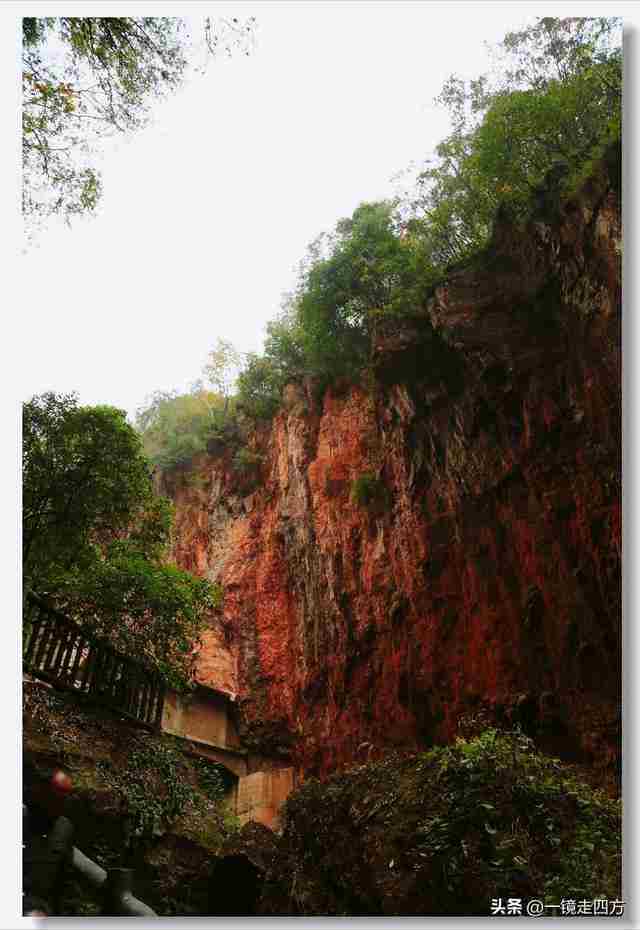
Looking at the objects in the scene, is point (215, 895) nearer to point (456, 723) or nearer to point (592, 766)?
point (592, 766)

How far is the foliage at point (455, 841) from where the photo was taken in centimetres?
459

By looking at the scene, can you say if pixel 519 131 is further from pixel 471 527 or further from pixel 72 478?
pixel 72 478

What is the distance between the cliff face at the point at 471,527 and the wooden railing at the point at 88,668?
5170mm

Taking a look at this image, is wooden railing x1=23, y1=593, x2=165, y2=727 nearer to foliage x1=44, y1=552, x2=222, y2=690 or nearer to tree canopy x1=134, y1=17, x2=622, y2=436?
foliage x1=44, y1=552, x2=222, y2=690

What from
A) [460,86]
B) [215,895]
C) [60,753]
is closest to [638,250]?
[215,895]

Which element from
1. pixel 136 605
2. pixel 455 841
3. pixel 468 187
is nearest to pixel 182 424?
pixel 468 187

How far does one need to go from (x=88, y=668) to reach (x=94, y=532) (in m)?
2.57

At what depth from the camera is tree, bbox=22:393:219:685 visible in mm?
9312

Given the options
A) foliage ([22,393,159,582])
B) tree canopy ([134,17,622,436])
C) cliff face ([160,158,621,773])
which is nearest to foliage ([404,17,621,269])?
tree canopy ([134,17,622,436])

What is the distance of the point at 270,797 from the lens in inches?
673

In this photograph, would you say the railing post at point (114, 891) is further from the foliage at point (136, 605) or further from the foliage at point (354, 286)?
the foliage at point (354, 286)

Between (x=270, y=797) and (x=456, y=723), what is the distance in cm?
749

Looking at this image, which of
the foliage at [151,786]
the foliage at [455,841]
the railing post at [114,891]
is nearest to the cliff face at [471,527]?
the foliage at [455,841]

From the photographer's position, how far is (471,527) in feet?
41.0
